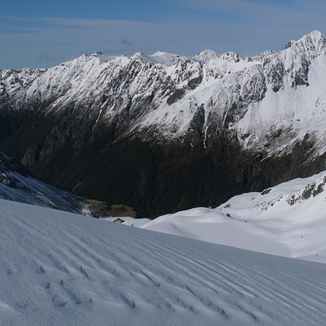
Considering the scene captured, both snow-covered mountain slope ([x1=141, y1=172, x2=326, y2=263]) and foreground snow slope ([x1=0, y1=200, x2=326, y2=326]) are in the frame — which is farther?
snow-covered mountain slope ([x1=141, y1=172, x2=326, y2=263])

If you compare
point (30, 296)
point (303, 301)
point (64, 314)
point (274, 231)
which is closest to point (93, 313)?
point (64, 314)

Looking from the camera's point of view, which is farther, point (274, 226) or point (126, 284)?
point (274, 226)

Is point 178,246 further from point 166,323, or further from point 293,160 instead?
point 293,160

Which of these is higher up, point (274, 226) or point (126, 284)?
point (274, 226)

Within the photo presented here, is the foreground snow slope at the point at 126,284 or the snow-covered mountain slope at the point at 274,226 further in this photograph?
the snow-covered mountain slope at the point at 274,226
